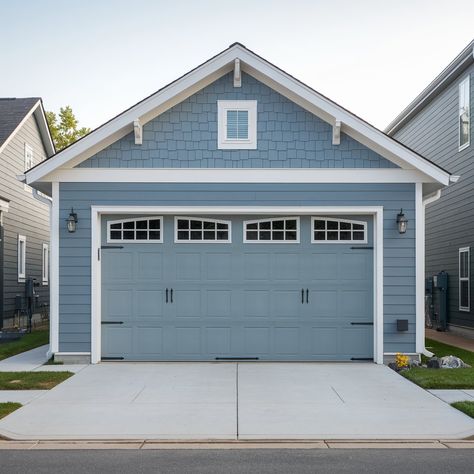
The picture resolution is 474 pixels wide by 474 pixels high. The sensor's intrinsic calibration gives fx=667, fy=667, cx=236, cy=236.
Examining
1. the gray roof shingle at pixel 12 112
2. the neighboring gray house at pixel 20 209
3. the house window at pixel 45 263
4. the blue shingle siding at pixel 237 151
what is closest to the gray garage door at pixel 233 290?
the blue shingle siding at pixel 237 151

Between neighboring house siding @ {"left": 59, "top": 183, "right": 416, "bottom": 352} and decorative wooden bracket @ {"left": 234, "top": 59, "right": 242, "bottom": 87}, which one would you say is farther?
neighboring house siding @ {"left": 59, "top": 183, "right": 416, "bottom": 352}

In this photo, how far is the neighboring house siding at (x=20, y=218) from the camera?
18406 mm

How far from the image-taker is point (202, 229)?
40.1 feet

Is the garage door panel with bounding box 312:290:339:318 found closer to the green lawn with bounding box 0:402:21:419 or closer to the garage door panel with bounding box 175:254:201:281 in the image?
the garage door panel with bounding box 175:254:201:281

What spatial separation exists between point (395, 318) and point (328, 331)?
1.22 metres

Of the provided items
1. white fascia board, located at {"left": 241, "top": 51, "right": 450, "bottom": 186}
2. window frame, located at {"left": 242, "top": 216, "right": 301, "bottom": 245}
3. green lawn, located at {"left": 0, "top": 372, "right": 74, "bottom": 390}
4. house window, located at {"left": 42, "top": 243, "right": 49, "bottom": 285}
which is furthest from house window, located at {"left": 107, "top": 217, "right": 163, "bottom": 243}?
house window, located at {"left": 42, "top": 243, "right": 49, "bottom": 285}

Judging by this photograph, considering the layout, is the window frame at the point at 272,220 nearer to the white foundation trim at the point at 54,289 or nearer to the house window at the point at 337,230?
the house window at the point at 337,230

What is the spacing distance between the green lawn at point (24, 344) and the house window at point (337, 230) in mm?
6465

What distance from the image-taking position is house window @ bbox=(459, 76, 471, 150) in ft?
54.7

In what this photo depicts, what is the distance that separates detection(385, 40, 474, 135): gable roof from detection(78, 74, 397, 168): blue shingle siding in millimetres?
5663

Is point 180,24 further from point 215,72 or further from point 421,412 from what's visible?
point 421,412

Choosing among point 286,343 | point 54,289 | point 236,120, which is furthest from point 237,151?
point 54,289

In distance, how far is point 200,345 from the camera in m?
12.1

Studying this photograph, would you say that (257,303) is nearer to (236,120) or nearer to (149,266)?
(149,266)
